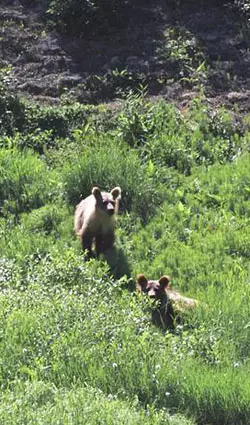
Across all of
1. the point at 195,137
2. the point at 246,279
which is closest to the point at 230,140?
the point at 195,137

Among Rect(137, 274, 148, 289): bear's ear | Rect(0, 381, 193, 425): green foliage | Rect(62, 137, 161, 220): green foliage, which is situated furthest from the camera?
Rect(62, 137, 161, 220): green foliage

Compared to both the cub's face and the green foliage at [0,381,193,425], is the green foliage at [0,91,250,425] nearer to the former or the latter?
the green foliage at [0,381,193,425]

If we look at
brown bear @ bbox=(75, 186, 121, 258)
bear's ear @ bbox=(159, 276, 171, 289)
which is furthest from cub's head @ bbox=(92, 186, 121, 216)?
bear's ear @ bbox=(159, 276, 171, 289)

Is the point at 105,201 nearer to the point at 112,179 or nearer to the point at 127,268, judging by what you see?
the point at 127,268

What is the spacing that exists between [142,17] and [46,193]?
17.1 ft

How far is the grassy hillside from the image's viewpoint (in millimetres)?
7254

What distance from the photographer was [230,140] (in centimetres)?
1269

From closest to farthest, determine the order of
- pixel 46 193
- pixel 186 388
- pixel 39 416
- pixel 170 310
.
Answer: pixel 39 416 → pixel 186 388 → pixel 170 310 → pixel 46 193

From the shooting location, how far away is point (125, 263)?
33.4ft

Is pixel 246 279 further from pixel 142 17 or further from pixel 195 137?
pixel 142 17

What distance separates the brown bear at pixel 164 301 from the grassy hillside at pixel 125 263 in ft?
0.48

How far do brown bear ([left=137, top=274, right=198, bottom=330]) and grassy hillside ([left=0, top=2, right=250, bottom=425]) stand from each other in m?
0.15

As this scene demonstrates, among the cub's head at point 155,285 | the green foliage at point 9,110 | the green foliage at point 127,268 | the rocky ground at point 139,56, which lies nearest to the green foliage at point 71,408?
the green foliage at point 127,268

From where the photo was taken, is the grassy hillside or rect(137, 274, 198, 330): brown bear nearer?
the grassy hillside
